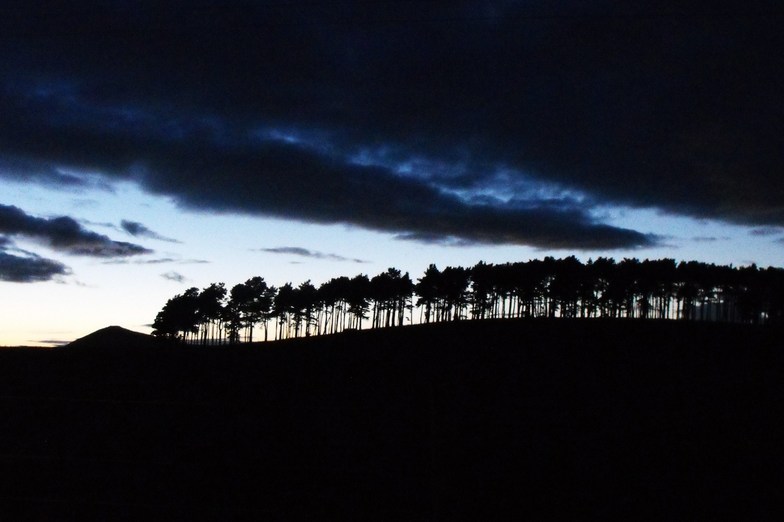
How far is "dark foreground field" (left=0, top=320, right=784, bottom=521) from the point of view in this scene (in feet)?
29.2

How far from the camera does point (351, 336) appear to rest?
85.9 metres

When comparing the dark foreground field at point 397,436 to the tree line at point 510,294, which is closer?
the dark foreground field at point 397,436

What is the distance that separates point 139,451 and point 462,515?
12.8 meters

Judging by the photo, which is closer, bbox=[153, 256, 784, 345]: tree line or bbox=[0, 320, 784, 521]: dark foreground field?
bbox=[0, 320, 784, 521]: dark foreground field

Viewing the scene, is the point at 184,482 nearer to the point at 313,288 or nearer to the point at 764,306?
the point at 313,288

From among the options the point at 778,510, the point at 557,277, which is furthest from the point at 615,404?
the point at 557,277

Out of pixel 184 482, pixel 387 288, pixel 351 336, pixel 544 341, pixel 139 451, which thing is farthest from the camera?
pixel 387 288

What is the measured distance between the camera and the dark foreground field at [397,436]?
8.91 m

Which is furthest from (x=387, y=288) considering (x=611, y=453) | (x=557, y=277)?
(x=611, y=453)

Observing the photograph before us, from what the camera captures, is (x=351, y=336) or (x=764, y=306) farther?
(x=764, y=306)

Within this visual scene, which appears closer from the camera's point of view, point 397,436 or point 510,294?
point 397,436

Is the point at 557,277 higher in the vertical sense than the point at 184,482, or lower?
higher

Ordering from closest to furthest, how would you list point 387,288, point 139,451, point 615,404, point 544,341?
point 139,451 < point 615,404 < point 544,341 < point 387,288

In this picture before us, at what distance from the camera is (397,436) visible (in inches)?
387
